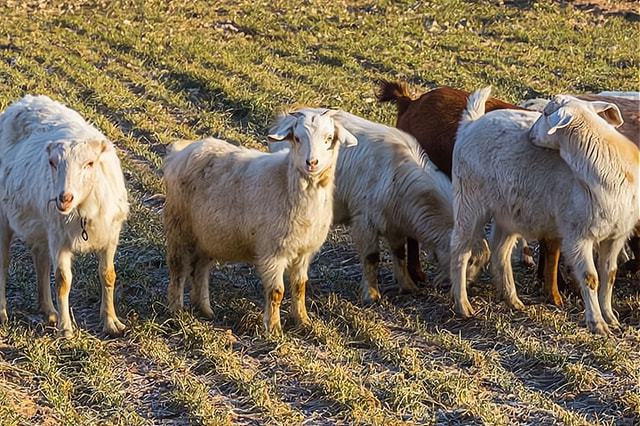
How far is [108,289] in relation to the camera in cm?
795

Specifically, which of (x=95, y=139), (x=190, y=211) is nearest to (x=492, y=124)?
(x=190, y=211)

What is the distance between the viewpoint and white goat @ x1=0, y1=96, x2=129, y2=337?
7461 millimetres

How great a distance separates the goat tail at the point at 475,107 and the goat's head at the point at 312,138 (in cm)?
185

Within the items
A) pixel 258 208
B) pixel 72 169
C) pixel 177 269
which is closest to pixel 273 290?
pixel 258 208

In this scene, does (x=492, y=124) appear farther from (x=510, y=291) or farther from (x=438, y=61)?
(x=438, y=61)

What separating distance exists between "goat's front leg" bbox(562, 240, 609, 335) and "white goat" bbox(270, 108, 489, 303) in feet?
3.28

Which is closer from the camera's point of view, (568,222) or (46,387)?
(46,387)

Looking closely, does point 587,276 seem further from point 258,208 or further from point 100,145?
point 100,145

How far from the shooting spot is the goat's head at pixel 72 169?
729 centimetres

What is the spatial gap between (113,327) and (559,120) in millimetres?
3655

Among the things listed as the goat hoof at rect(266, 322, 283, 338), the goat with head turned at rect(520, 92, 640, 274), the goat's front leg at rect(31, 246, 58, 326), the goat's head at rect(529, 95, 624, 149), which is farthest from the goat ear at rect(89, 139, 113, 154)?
the goat with head turned at rect(520, 92, 640, 274)

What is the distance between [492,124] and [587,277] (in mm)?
1494

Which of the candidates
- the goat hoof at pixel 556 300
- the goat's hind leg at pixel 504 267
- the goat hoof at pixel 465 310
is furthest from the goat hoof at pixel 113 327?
the goat hoof at pixel 556 300

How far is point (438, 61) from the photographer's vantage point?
17.3 metres
